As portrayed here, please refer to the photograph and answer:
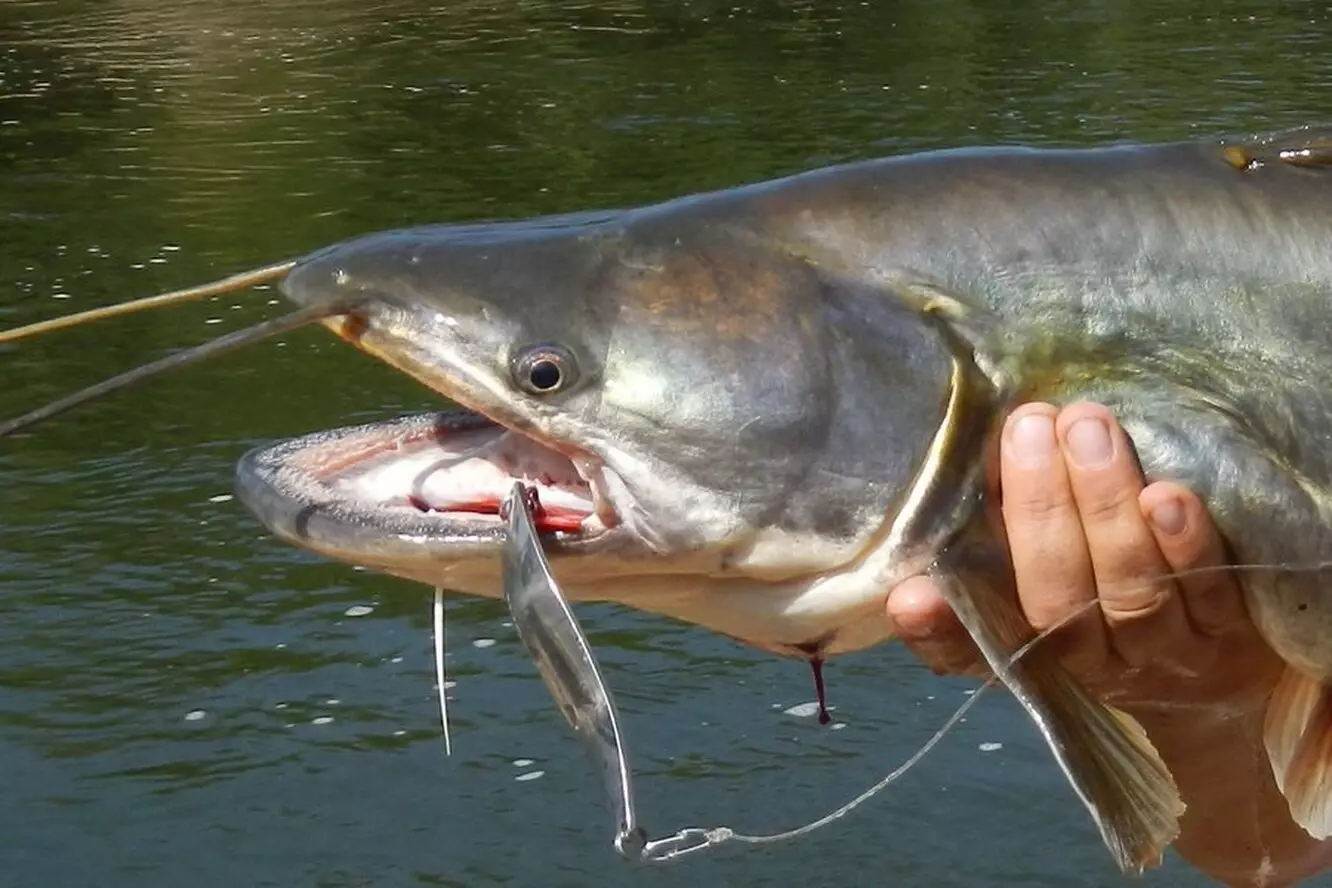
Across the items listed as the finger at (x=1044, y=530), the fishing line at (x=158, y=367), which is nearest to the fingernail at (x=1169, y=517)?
the finger at (x=1044, y=530)

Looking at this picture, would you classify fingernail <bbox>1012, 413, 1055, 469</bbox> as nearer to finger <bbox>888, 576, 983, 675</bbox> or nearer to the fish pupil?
finger <bbox>888, 576, 983, 675</bbox>

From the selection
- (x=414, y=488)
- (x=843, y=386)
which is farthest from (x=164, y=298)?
(x=843, y=386)

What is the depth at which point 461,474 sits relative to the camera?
247cm

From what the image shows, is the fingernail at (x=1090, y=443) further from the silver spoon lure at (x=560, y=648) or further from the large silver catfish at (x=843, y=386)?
the silver spoon lure at (x=560, y=648)

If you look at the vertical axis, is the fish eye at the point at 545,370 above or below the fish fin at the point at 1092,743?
above

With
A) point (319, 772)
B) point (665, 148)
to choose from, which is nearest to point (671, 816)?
point (319, 772)

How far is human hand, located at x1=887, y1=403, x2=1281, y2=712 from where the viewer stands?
2.47 metres

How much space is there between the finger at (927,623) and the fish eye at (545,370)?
0.47 meters

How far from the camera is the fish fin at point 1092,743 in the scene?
7.89 ft

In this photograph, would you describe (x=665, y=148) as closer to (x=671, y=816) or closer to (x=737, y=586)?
(x=671, y=816)

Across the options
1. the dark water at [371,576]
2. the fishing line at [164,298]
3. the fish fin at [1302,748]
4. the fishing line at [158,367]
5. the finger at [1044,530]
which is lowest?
the dark water at [371,576]

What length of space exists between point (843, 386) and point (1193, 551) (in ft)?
1.58

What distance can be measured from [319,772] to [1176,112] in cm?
931

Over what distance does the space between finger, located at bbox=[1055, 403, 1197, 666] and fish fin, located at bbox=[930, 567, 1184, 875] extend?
0.59 ft
